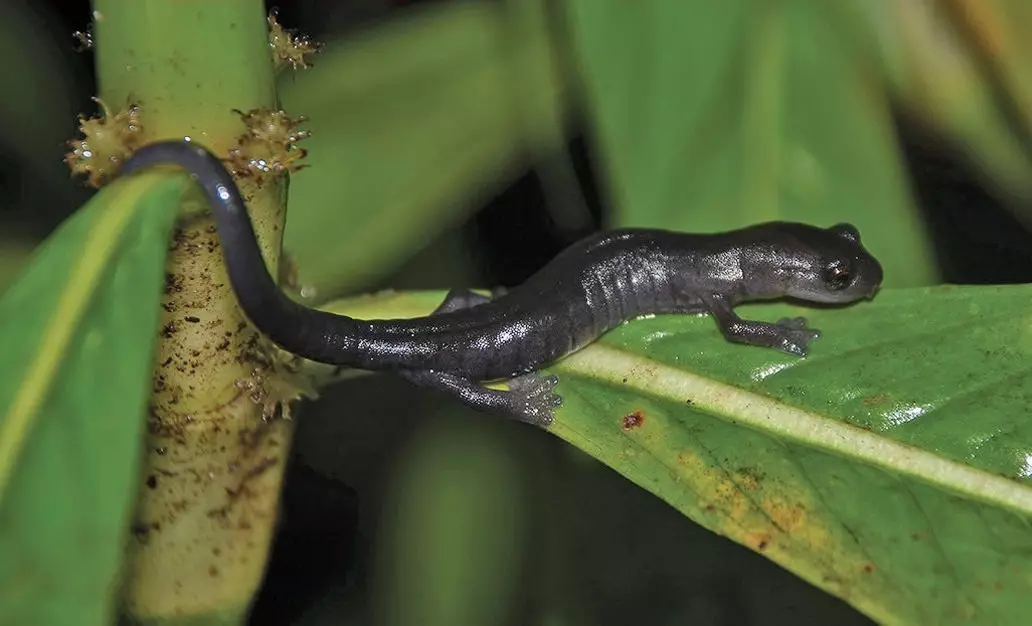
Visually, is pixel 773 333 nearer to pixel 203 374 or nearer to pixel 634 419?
pixel 634 419

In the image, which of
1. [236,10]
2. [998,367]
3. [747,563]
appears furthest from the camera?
[747,563]

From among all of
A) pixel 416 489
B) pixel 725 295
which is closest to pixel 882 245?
pixel 725 295

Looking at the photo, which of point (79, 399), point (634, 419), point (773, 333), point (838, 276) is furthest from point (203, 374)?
point (838, 276)

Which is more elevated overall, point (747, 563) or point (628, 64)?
point (628, 64)

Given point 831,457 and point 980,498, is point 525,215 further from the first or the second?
point 980,498

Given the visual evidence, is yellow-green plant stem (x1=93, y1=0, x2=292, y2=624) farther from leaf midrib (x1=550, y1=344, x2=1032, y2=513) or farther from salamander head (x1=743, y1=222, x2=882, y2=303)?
salamander head (x1=743, y1=222, x2=882, y2=303)

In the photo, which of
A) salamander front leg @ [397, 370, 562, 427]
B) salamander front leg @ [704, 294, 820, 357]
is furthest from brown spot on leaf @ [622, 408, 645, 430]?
salamander front leg @ [397, 370, 562, 427]
